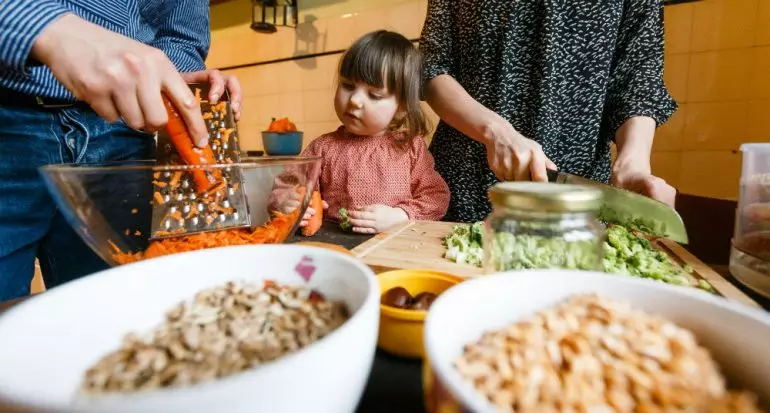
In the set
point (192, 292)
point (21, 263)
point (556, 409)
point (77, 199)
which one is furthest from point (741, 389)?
point (21, 263)

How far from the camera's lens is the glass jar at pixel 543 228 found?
46 cm

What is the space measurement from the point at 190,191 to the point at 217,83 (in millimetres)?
310

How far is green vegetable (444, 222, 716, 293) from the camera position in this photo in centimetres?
53

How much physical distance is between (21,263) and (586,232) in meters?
1.11

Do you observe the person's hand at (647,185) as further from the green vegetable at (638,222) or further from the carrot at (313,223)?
the carrot at (313,223)

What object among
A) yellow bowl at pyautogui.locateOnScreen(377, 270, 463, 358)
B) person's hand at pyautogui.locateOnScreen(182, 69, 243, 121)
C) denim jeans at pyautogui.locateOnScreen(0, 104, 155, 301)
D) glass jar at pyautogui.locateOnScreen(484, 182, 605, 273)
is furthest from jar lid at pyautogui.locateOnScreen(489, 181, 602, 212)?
denim jeans at pyautogui.locateOnScreen(0, 104, 155, 301)

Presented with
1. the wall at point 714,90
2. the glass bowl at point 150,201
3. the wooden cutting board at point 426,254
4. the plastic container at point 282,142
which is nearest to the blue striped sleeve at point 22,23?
the glass bowl at point 150,201

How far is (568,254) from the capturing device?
0.54 metres

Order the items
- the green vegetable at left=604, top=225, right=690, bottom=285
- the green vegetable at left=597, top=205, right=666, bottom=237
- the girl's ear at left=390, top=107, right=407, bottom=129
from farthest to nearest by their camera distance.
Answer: the girl's ear at left=390, top=107, right=407, bottom=129
the green vegetable at left=604, top=225, right=690, bottom=285
the green vegetable at left=597, top=205, right=666, bottom=237

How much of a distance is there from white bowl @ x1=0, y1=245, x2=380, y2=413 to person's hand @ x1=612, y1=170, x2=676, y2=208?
2.36 ft

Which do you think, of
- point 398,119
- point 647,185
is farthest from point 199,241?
point 398,119

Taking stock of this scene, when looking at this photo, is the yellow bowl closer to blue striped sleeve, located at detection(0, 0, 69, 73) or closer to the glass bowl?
the glass bowl

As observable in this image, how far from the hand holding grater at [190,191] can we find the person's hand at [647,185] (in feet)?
2.56

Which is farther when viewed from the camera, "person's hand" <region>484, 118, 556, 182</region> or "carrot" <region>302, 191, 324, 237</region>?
"carrot" <region>302, 191, 324, 237</region>
